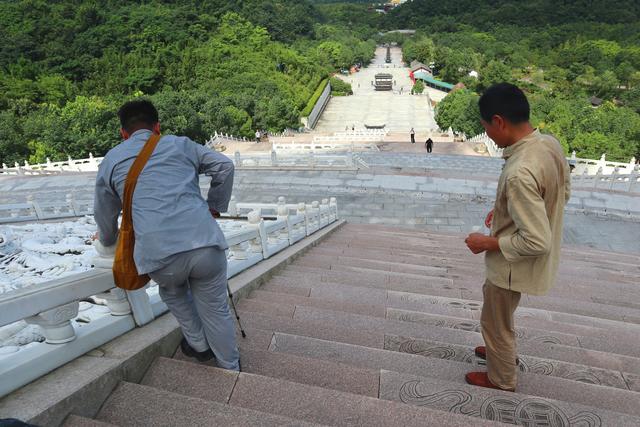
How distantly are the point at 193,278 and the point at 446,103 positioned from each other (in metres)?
37.0

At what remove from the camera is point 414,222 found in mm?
9648

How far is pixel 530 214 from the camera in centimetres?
171

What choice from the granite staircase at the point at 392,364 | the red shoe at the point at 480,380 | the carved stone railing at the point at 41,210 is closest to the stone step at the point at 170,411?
the granite staircase at the point at 392,364

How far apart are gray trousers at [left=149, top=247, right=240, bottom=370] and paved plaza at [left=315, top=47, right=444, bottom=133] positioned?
36930 mm

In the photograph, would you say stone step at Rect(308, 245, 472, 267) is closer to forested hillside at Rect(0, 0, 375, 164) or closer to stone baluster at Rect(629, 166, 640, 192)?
stone baluster at Rect(629, 166, 640, 192)

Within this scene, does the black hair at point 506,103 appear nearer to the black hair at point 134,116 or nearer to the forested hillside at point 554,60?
the black hair at point 134,116

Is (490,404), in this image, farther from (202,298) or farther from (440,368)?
(202,298)

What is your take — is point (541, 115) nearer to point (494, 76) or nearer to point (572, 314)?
point (494, 76)

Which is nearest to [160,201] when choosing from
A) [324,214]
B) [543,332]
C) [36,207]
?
[543,332]

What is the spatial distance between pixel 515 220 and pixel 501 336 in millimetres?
667

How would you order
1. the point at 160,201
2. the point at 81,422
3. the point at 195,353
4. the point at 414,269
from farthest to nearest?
1. the point at 414,269
2. the point at 195,353
3. the point at 160,201
4. the point at 81,422

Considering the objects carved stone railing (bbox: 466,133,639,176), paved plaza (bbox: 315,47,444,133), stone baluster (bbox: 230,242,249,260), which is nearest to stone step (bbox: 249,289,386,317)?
stone baluster (bbox: 230,242,249,260)

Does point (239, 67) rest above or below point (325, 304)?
below

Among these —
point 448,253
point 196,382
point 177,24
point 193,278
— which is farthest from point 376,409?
point 177,24
